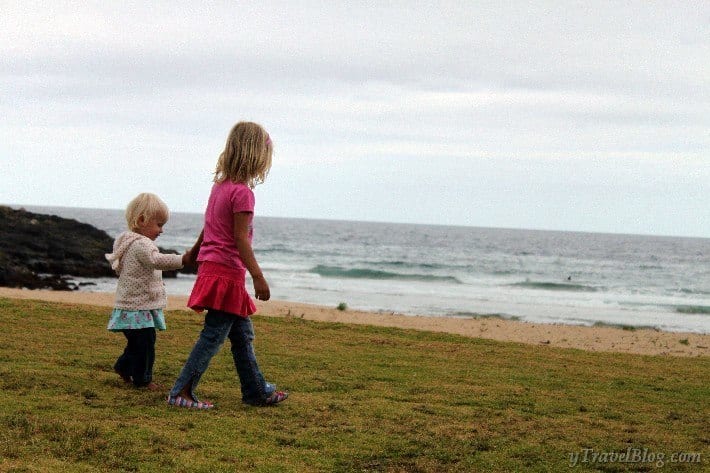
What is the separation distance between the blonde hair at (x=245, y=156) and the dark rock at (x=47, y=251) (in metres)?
21.4

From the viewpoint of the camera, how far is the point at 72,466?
3.62 m

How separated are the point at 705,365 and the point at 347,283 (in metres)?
28.0

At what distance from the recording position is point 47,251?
33156mm

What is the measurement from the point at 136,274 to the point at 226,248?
Result: 0.89 m

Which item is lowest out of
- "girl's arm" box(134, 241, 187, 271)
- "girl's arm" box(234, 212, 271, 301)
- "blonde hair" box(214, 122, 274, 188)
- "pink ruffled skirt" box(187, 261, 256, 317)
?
"pink ruffled skirt" box(187, 261, 256, 317)

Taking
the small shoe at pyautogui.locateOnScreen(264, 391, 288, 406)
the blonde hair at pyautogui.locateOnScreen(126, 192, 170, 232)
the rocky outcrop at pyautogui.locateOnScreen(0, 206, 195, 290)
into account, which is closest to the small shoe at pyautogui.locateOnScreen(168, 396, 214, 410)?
the small shoe at pyautogui.locateOnScreen(264, 391, 288, 406)

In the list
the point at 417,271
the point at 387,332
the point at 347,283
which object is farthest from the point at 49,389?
the point at 417,271

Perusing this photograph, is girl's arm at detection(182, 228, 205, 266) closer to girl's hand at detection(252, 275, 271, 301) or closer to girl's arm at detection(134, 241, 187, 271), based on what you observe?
girl's arm at detection(134, 241, 187, 271)

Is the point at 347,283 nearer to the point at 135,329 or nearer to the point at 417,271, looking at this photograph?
the point at 417,271

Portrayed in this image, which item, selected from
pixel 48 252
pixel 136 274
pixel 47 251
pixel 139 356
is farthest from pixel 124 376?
pixel 47 251

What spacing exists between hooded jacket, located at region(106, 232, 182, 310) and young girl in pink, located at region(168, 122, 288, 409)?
508 millimetres

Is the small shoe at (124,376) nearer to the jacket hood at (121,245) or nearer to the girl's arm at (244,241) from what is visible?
the jacket hood at (121,245)

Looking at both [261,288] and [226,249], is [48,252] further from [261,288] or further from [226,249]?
[261,288]

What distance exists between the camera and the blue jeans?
5004mm
